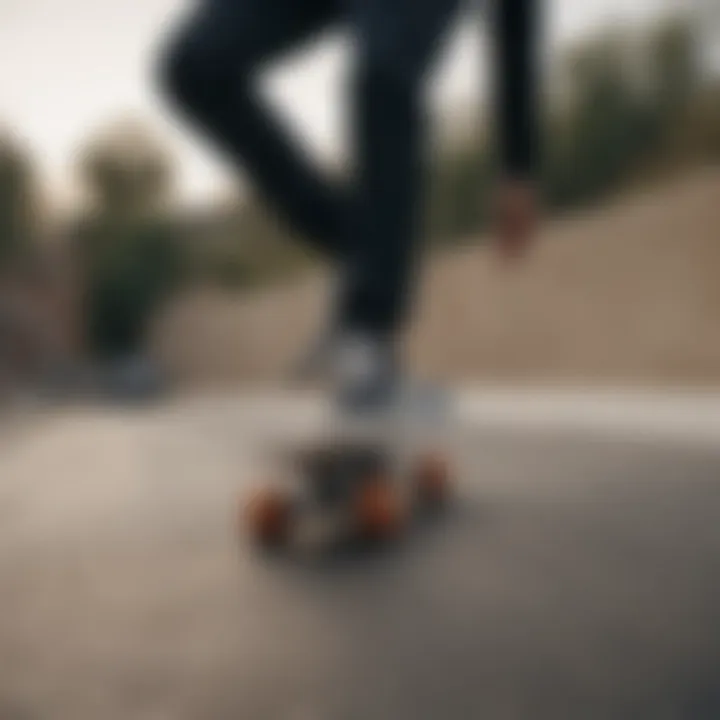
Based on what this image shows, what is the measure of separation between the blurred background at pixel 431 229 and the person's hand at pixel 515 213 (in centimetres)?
15

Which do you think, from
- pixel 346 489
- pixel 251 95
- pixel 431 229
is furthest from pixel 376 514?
pixel 431 229

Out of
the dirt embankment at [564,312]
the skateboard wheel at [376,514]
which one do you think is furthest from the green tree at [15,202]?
the skateboard wheel at [376,514]

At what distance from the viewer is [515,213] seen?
893mm

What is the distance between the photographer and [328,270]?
3.18ft

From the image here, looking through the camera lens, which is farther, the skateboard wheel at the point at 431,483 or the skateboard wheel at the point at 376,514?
the skateboard wheel at the point at 431,483

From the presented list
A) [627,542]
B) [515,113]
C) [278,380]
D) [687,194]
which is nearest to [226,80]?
[515,113]

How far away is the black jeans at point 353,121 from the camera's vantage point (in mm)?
752

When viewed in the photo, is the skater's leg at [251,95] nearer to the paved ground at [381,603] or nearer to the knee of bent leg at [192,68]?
the knee of bent leg at [192,68]

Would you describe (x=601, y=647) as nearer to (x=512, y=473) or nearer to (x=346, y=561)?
(x=346, y=561)

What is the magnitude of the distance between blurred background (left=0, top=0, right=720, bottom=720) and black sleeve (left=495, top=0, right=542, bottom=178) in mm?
40

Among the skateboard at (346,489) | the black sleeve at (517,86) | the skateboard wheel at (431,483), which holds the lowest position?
the skateboard wheel at (431,483)

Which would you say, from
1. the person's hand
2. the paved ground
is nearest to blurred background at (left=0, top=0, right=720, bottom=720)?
the paved ground

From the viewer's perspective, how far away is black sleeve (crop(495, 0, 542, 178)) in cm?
90

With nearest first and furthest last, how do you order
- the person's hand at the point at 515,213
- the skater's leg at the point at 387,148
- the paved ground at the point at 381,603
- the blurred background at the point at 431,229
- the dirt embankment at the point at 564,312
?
the paved ground at the point at 381,603 < the skater's leg at the point at 387,148 < the person's hand at the point at 515,213 < the blurred background at the point at 431,229 < the dirt embankment at the point at 564,312
